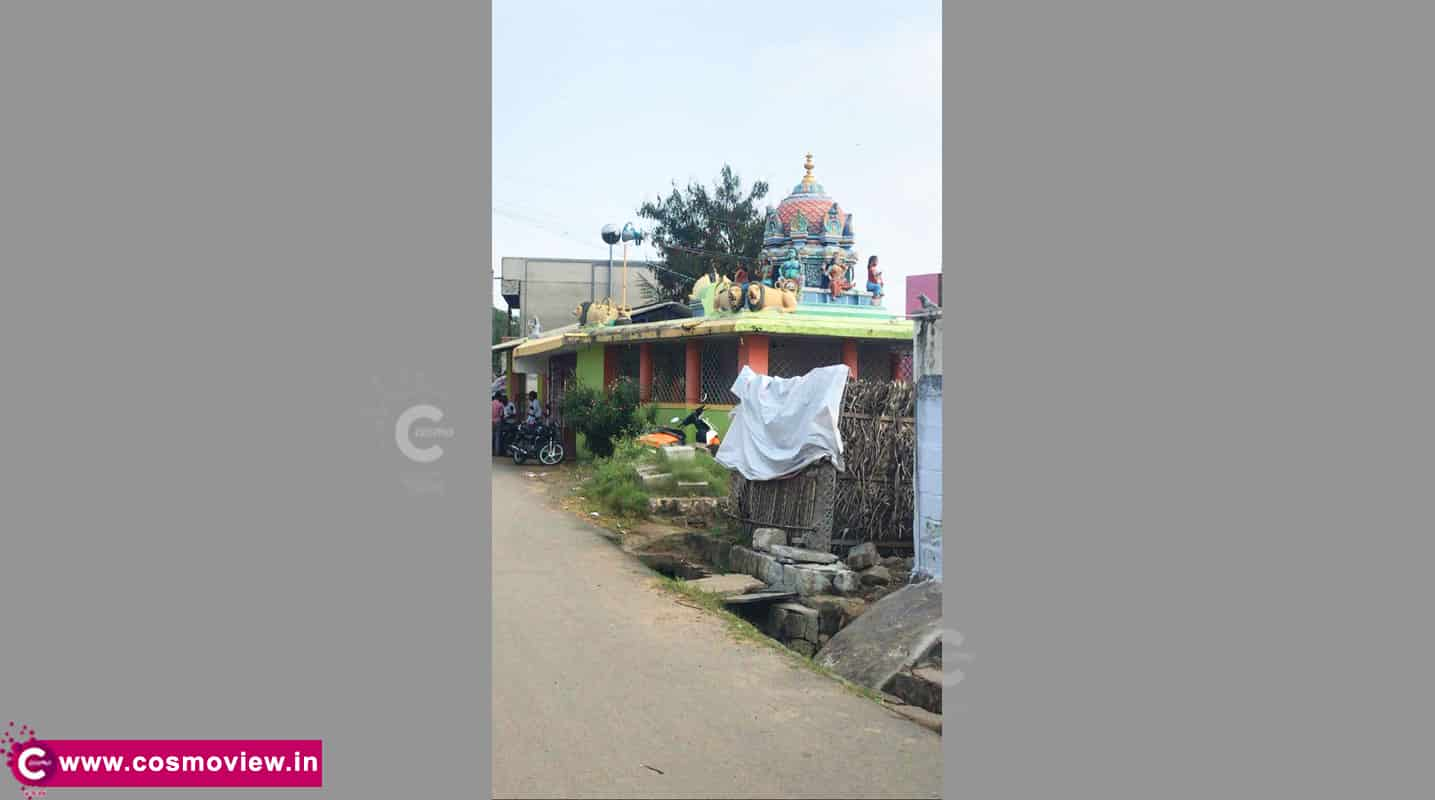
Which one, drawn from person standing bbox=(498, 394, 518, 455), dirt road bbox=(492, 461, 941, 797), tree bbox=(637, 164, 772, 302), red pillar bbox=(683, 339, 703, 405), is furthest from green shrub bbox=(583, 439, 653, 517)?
tree bbox=(637, 164, 772, 302)

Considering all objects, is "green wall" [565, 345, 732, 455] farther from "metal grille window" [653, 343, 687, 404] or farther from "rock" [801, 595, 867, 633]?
"rock" [801, 595, 867, 633]

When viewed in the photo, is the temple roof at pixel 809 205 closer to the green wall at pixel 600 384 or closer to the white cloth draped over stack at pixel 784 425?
the green wall at pixel 600 384

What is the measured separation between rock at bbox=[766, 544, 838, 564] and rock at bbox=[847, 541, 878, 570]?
0.73ft

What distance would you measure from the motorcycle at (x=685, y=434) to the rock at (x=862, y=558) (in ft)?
21.0

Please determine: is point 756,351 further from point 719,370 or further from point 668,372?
point 668,372

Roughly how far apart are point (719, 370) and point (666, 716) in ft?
45.4

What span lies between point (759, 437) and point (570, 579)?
3.08 metres

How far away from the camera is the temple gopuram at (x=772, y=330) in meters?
17.4

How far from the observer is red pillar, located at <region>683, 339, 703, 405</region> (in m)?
18.4

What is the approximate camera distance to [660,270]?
1345 inches

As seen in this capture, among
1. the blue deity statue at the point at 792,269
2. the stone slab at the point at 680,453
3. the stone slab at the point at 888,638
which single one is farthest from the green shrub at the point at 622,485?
the stone slab at the point at 888,638

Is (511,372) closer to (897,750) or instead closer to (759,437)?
(759,437)
